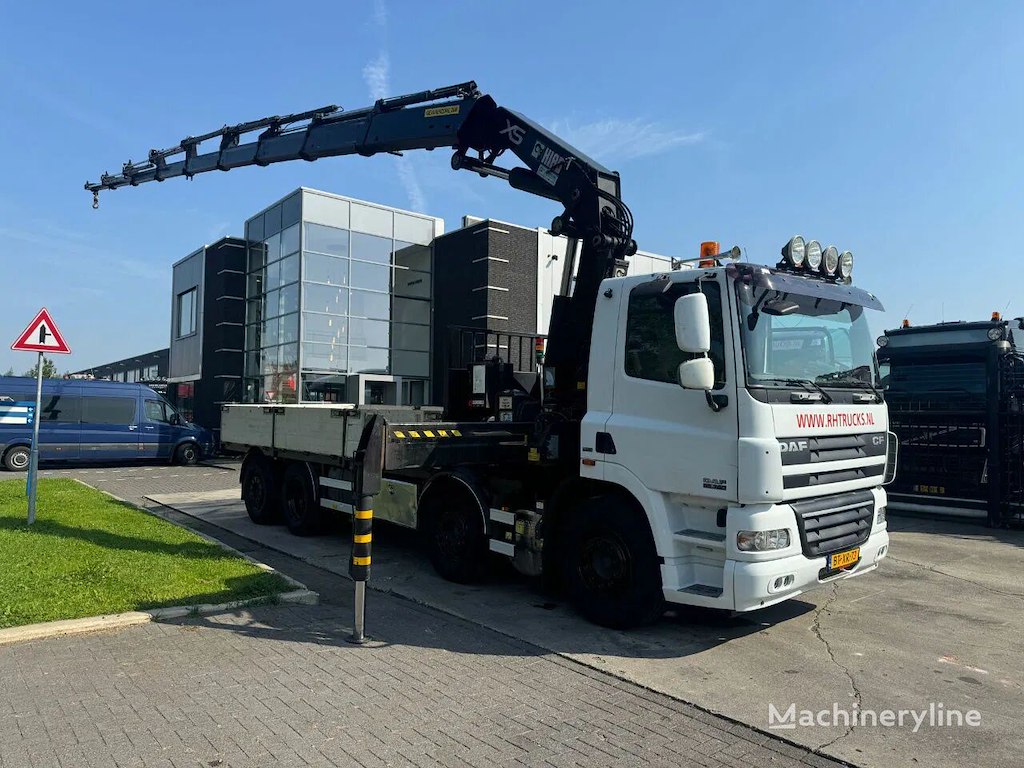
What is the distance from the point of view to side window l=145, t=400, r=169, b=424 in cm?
2198

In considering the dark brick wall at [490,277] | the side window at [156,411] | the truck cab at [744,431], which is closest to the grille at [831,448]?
the truck cab at [744,431]

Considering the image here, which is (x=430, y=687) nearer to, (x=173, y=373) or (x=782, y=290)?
(x=782, y=290)

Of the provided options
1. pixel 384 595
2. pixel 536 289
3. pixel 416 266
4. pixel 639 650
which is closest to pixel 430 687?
pixel 639 650

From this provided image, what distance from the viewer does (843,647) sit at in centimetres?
545

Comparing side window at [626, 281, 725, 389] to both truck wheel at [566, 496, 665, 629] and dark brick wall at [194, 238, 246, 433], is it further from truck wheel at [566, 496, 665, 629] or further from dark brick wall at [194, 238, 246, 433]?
dark brick wall at [194, 238, 246, 433]

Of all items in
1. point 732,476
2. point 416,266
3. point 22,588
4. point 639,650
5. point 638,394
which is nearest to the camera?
point 732,476

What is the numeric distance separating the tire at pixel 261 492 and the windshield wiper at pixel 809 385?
7.94 meters

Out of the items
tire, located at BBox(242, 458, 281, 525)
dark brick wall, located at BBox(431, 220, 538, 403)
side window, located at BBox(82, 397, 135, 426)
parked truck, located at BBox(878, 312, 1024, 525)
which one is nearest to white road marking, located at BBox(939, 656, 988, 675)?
parked truck, located at BBox(878, 312, 1024, 525)

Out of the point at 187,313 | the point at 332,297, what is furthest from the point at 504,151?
the point at 187,313

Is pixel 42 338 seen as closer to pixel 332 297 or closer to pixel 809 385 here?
pixel 809 385

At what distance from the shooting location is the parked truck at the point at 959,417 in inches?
432

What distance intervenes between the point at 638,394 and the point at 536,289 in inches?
711

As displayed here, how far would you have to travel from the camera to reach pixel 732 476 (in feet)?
16.2

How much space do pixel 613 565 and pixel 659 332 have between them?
1.89m
